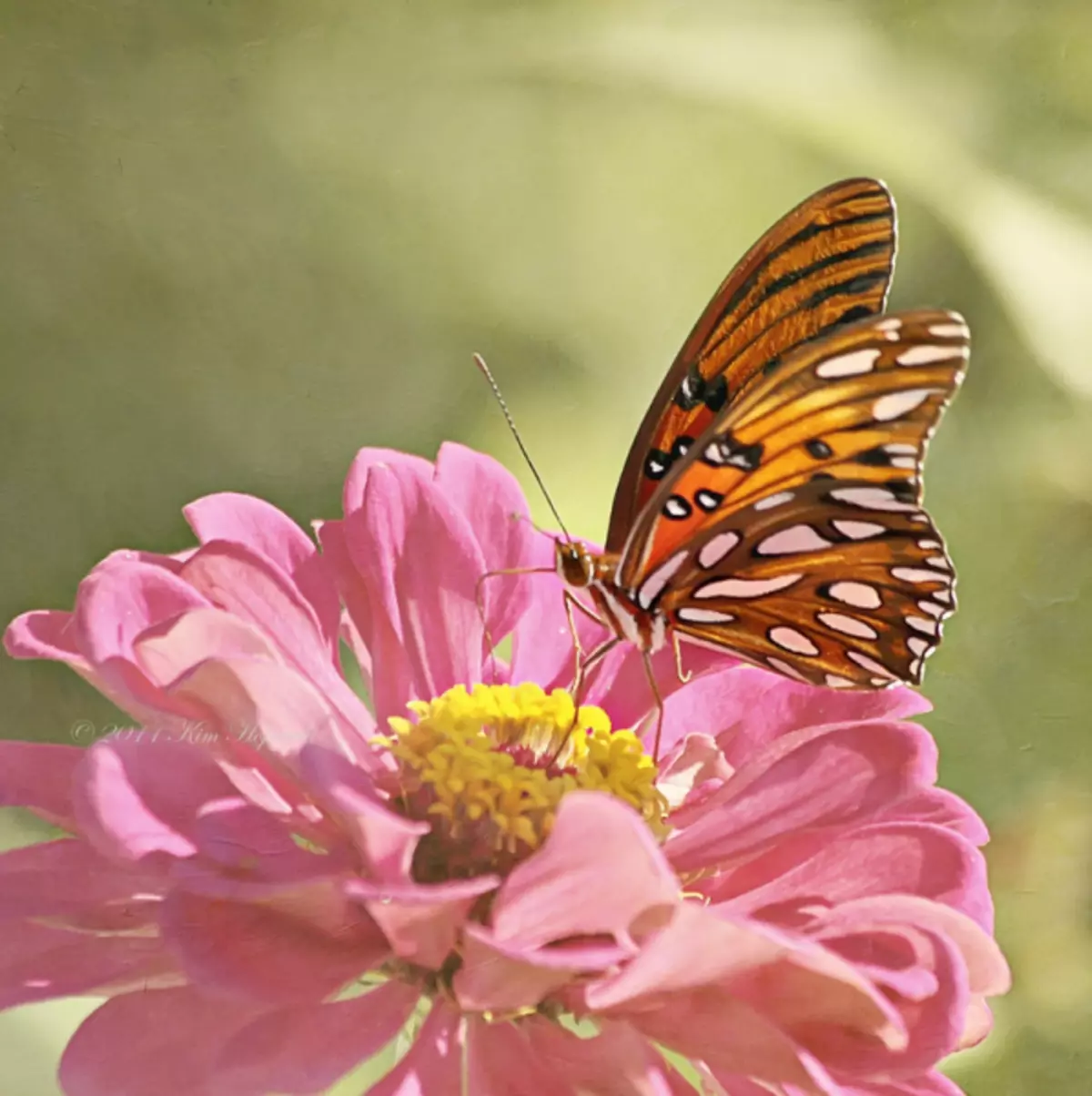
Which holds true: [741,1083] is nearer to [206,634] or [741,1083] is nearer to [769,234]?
[206,634]

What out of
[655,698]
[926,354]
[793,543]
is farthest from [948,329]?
[655,698]

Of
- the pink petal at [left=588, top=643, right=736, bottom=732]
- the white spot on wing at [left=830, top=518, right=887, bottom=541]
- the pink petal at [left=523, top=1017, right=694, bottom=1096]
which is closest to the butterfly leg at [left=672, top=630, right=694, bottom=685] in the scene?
the pink petal at [left=588, top=643, right=736, bottom=732]

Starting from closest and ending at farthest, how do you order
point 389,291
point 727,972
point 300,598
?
point 727,972 → point 300,598 → point 389,291

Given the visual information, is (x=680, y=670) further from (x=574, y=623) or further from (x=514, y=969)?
(x=514, y=969)

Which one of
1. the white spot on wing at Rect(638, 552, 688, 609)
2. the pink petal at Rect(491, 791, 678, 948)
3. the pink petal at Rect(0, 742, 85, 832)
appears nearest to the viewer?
the pink petal at Rect(491, 791, 678, 948)

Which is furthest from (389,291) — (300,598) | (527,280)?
(300,598)

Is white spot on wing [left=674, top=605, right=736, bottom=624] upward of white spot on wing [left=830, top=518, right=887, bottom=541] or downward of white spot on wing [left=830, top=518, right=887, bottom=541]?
downward

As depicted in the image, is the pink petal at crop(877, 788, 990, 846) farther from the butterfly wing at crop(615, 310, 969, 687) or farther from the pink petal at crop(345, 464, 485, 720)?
the pink petal at crop(345, 464, 485, 720)
